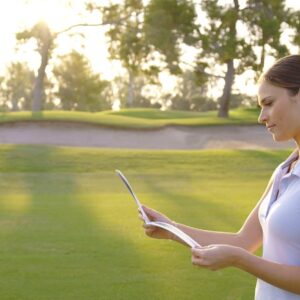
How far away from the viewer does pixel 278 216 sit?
2.51 m

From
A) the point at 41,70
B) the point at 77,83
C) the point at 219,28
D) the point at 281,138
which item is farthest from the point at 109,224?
the point at 77,83

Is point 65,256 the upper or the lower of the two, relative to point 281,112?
lower

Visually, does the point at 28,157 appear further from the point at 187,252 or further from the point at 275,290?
the point at 275,290

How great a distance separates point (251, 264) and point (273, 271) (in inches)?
3.1

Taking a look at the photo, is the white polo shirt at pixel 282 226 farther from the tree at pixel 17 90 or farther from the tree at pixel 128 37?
the tree at pixel 17 90

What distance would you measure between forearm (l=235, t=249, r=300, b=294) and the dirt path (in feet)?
76.0

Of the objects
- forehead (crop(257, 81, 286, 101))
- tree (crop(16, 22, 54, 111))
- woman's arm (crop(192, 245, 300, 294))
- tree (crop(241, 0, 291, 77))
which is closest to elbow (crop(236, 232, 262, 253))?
woman's arm (crop(192, 245, 300, 294))

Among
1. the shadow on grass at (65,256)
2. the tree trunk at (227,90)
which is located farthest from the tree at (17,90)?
the shadow on grass at (65,256)

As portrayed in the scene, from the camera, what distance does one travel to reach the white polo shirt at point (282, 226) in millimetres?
2488

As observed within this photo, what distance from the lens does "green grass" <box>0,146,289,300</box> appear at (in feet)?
18.3

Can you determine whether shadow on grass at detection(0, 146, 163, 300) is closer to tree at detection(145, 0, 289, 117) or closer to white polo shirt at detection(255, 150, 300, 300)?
white polo shirt at detection(255, 150, 300, 300)

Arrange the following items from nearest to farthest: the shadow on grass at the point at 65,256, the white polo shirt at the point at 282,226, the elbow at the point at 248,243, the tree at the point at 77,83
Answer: the white polo shirt at the point at 282,226 < the elbow at the point at 248,243 < the shadow on grass at the point at 65,256 < the tree at the point at 77,83

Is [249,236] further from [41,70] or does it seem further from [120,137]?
[41,70]

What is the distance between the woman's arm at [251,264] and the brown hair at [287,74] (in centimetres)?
60
